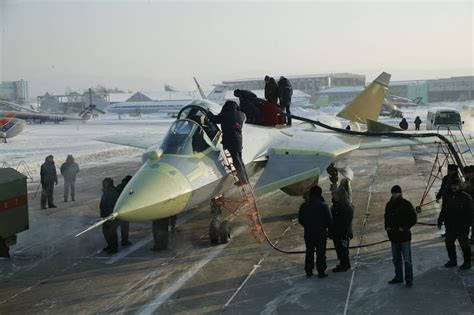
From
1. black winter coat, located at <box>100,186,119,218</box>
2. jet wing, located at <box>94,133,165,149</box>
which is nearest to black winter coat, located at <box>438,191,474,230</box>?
black winter coat, located at <box>100,186,119,218</box>

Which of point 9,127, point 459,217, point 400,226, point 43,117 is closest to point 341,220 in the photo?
point 400,226

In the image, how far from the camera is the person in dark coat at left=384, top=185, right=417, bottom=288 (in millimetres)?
7848

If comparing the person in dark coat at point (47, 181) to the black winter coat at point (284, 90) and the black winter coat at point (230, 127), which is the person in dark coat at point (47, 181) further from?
the black winter coat at point (284, 90)

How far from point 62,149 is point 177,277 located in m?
28.8

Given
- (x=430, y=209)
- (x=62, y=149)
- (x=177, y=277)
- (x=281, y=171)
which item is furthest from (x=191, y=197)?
(x=62, y=149)

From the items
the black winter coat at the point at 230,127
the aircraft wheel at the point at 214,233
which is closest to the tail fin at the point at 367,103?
the black winter coat at the point at 230,127

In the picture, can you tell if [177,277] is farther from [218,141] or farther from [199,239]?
[218,141]

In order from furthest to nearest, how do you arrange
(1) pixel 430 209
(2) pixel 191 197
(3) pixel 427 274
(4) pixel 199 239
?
(1) pixel 430 209 → (4) pixel 199 239 → (2) pixel 191 197 → (3) pixel 427 274

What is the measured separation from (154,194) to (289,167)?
3983mm

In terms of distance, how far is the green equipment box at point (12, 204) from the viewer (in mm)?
8961

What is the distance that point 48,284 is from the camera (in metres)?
8.64

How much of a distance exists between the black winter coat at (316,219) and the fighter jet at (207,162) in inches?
93.3

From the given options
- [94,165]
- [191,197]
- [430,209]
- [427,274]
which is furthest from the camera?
[94,165]

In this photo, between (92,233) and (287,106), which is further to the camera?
(287,106)
